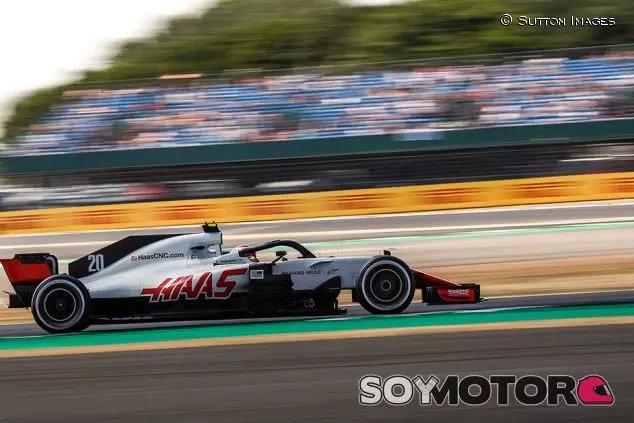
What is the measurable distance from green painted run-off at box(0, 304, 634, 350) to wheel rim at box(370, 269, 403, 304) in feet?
0.56

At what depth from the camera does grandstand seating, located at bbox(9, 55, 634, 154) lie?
63.1 ft

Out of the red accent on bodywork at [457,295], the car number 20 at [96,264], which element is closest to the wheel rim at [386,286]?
the red accent on bodywork at [457,295]

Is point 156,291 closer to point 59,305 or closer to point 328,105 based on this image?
point 59,305

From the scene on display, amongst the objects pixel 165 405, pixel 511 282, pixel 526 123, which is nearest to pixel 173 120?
→ pixel 526 123

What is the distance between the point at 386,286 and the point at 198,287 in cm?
163

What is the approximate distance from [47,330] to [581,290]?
17.6 feet

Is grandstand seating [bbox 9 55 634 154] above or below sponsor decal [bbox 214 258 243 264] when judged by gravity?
above

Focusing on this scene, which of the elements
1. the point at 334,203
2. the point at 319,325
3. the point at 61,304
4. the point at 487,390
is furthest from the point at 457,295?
the point at 334,203

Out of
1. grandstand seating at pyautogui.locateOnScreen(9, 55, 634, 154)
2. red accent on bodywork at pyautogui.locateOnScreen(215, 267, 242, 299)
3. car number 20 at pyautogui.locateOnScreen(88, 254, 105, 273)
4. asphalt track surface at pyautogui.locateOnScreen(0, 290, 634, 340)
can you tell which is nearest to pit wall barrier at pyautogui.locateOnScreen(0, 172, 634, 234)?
grandstand seating at pyautogui.locateOnScreen(9, 55, 634, 154)

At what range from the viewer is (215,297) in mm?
7742

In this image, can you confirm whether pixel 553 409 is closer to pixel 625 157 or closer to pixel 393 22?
pixel 625 157

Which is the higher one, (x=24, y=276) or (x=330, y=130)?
(x=330, y=130)

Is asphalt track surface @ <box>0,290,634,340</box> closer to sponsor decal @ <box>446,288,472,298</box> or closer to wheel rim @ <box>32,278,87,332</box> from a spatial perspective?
sponsor decal @ <box>446,288,472,298</box>

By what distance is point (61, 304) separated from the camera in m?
7.94
